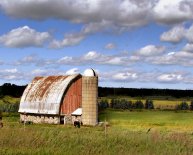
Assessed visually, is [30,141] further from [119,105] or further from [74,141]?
[119,105]

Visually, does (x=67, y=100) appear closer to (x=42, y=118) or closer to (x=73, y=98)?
(x=73, y=98)

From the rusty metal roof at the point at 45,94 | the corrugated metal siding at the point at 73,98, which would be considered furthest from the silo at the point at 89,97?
the rusty metal roof at the point at 45,94

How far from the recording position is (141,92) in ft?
478

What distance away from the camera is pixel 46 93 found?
51031 mm

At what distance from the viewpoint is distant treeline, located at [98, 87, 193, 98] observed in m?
142

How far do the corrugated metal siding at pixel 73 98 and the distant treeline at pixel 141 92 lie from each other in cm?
9020

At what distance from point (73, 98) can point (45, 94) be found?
442 cm

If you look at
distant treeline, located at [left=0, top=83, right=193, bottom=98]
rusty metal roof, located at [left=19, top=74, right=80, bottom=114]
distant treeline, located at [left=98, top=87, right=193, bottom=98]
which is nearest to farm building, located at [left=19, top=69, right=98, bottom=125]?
rusty metal roof, located at [left=19, top=74, right=80, bottom=114]

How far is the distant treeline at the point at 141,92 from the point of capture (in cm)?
14207

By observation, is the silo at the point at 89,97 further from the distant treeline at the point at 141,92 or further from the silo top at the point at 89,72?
the distant treeline at the point at 141,92

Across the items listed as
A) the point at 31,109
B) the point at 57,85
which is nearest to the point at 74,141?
the point at 57,85

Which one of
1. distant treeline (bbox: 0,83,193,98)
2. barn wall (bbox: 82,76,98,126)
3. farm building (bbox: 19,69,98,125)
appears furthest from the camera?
distant treeline (bbox: 0,83,193,98)

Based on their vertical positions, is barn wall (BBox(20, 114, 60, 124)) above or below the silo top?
below

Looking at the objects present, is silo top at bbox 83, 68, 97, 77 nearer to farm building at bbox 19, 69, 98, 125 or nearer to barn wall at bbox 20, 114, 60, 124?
farm building at bbox 19, 69, 98, 125
